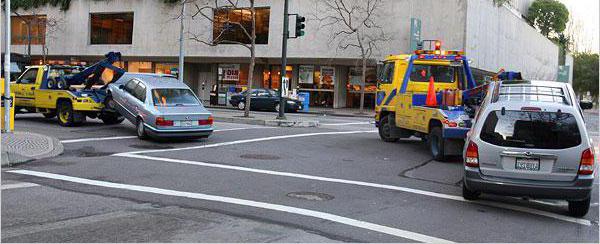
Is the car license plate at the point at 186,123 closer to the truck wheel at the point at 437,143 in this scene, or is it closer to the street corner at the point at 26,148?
the street corner at the point at 26,148

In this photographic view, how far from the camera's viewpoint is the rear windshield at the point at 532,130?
316 inches

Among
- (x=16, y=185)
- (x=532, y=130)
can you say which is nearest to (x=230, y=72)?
Result: (x=16, y=185)

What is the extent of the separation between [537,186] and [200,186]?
16.7ft

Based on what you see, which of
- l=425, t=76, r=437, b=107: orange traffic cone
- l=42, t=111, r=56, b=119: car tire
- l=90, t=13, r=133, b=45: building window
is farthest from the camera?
l=90, t=13, r=133, b=45: building window

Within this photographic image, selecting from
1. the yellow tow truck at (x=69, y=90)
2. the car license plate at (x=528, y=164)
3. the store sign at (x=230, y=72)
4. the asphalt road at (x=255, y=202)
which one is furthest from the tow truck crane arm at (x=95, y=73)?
the store sign at (x=230, y=72)

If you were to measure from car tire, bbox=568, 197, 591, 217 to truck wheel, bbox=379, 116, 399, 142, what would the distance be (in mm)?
8990

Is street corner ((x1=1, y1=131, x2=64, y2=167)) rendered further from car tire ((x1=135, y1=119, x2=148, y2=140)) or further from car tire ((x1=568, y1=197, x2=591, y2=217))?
car tire ((x1=568, y1=197, x2=591, y2=217))

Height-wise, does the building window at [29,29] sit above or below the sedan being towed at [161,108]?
above

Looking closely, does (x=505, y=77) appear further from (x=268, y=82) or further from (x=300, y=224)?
(x=268, y=82)

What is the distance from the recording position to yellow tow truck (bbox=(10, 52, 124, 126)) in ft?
58.9

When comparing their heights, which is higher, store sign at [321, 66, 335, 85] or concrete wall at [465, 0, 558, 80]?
concrete wall at [465, 0, 558, 80]

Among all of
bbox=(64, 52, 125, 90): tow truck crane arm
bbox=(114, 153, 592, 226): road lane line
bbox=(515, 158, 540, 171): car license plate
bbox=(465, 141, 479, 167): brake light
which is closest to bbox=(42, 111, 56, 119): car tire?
bbox=(64, 52, 125, 90): tow truck crane arm

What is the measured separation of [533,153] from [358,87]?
33292 millimetres

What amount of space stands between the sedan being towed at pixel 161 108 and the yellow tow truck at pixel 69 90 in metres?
1.40
